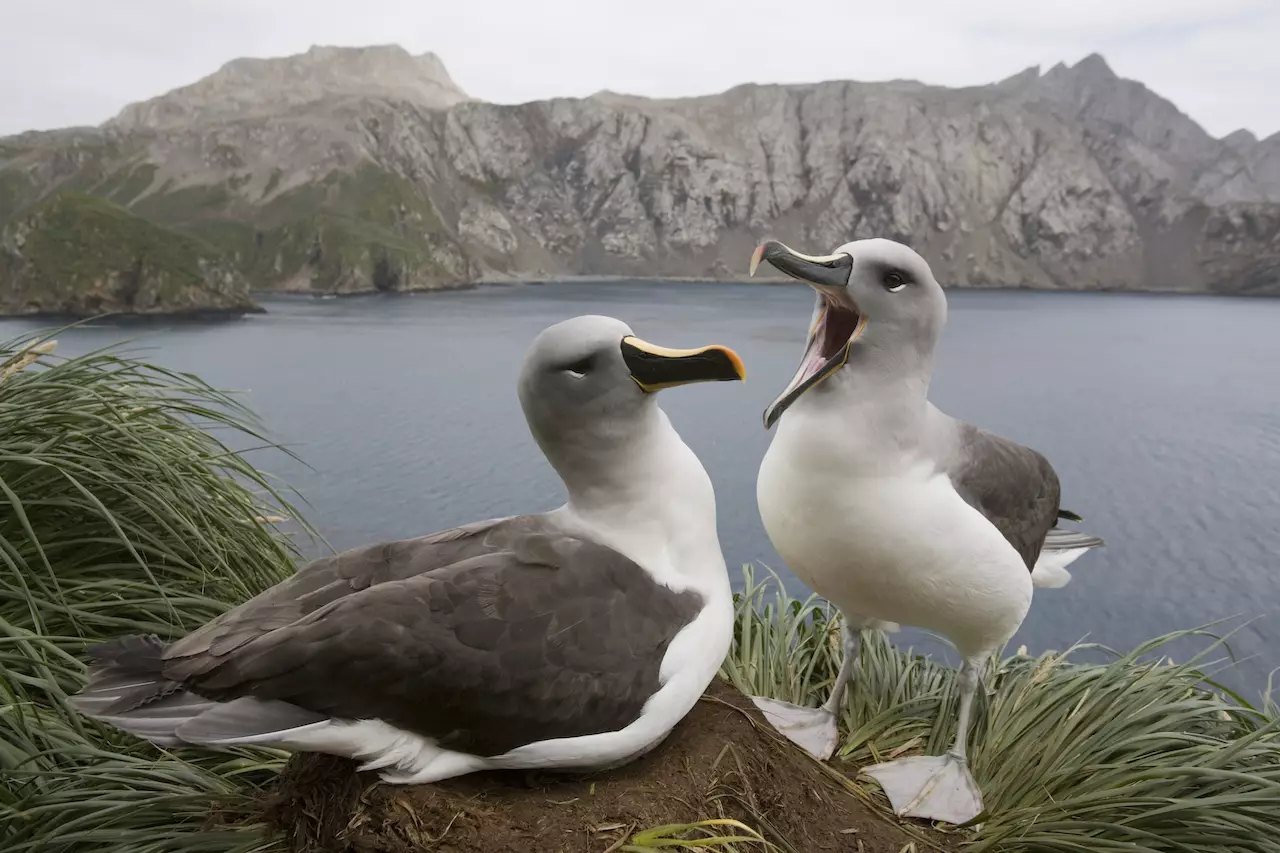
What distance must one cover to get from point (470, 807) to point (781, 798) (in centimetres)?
104

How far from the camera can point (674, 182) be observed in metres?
32.2

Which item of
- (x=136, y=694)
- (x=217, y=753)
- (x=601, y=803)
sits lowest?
(x=217, y=753)

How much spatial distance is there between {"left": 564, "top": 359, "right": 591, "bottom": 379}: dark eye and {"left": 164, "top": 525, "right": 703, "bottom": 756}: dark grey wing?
1.71 feet

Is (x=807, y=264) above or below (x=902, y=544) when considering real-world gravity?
above

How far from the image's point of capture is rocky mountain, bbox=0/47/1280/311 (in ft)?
56.2

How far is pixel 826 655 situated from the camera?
4.18 metres

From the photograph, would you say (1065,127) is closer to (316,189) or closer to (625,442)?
(316,189)

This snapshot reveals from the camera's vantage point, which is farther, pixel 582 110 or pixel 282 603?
pixel 582 110

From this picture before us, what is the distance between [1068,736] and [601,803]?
2128mm

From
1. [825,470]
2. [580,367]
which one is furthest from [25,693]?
[825,470]

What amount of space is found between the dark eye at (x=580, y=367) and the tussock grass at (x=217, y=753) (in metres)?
1.29

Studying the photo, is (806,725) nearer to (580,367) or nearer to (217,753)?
(580,367)

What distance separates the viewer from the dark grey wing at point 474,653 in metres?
1.94

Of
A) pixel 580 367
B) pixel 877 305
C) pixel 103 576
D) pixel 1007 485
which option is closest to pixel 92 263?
pixel 103 576
